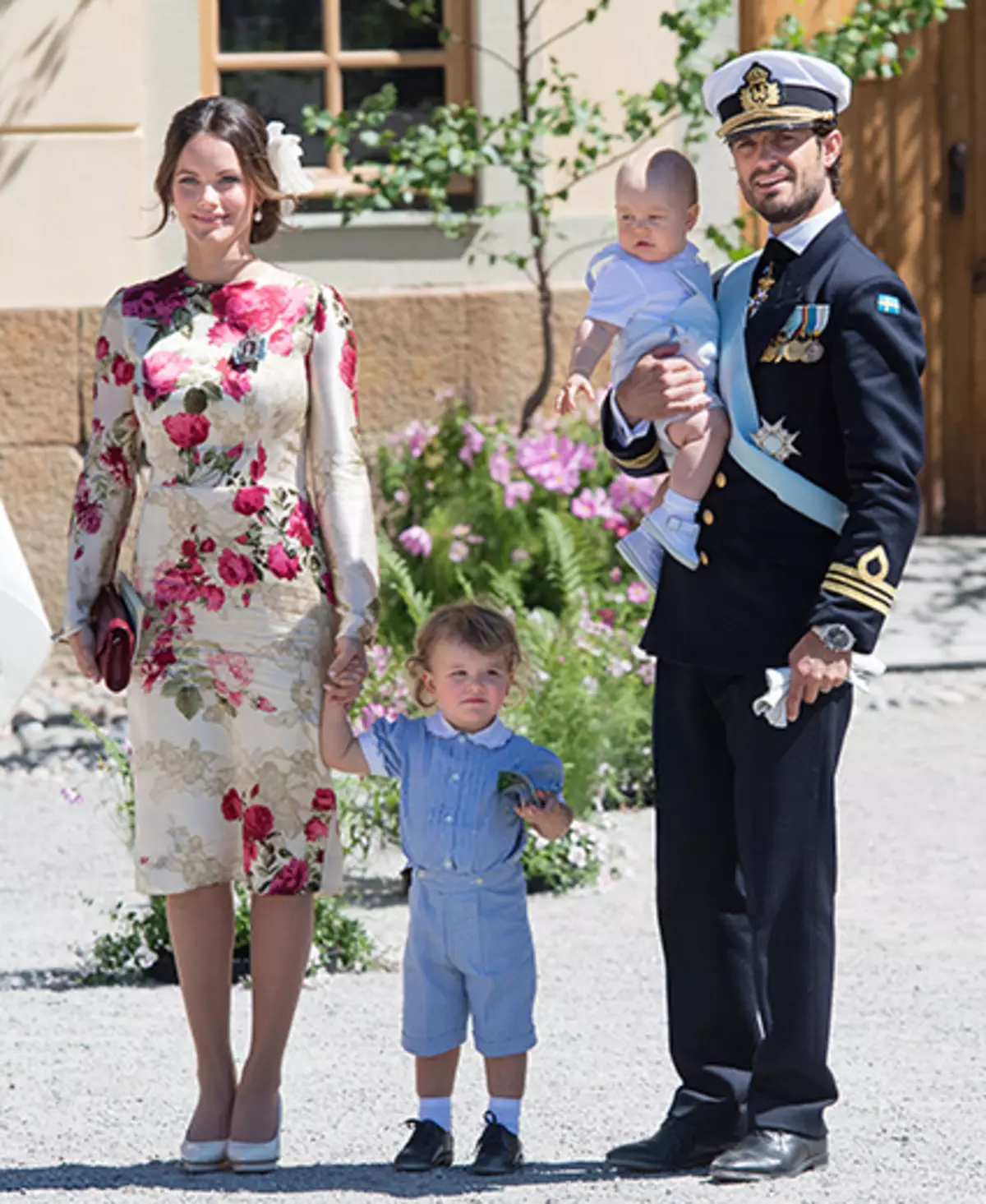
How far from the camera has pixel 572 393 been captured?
11.7 feet

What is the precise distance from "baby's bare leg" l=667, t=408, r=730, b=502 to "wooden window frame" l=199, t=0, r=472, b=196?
487cm

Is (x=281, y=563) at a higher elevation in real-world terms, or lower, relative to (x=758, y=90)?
lower

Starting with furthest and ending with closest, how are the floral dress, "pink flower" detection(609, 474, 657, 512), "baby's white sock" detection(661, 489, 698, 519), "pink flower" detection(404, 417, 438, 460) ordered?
"pink flower" detection(404, 417, 438, 460)
"pink flower" detection(609, 474, 657, 512)
the floral dress
"baby's white sock" detection(661, 489, 698, 519)

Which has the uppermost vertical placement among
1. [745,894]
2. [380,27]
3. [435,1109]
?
[380,27]

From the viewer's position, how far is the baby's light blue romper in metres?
3.66

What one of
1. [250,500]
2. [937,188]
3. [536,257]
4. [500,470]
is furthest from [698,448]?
[937,188]

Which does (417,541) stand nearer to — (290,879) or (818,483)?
(290,879)

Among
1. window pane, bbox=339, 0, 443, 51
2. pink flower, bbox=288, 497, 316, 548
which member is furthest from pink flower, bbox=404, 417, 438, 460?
pink flower, bbox=288, 497, 316, 548

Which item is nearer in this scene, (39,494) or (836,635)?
(836,635)

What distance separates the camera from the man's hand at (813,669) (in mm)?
3404

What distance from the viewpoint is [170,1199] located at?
3.55m

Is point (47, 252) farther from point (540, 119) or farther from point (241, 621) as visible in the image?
point (241, 621)

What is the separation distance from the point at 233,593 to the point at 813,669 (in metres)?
0.93

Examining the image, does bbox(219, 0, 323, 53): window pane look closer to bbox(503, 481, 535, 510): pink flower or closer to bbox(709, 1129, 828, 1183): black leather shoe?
bbox(503, 481, 535, 510): pink flower
